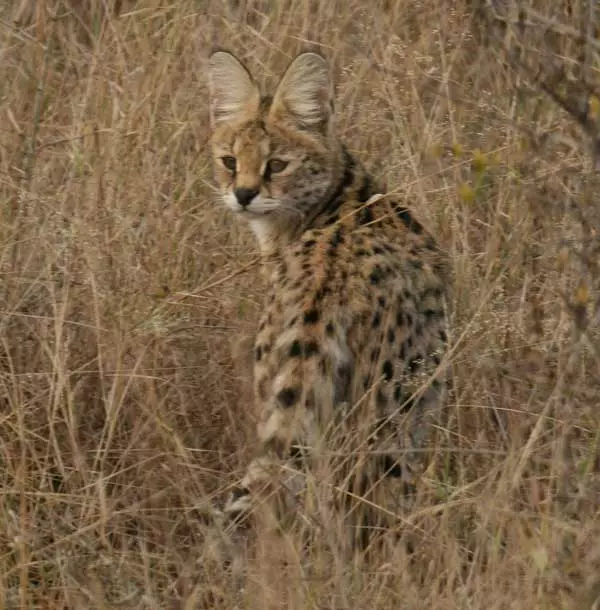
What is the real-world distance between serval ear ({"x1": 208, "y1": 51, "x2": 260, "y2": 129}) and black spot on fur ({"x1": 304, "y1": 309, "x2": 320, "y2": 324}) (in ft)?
3.71

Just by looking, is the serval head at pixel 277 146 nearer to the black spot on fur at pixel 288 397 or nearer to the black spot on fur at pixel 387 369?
the black spot on fur at pixel 387 369

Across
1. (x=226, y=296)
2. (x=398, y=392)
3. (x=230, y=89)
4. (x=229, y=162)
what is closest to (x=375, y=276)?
(x=398, y=392)

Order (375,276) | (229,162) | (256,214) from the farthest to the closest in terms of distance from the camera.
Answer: (229,162), (256,214), (375,276)

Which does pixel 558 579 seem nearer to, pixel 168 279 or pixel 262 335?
pixel 262 335

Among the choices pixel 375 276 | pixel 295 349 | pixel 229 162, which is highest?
pixel 229 162

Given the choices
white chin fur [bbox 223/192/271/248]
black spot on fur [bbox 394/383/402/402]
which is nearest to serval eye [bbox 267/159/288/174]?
white chin fur [bbox 223/192/271/248]

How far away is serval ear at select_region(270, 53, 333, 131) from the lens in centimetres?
497

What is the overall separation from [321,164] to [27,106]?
126 centimetres

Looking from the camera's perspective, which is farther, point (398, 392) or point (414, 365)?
point (414, 365)

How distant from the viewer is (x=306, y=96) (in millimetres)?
5012

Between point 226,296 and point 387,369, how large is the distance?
888 millimetres

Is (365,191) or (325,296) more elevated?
(365,191)

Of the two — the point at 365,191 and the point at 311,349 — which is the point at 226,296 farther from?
the point at 311,349

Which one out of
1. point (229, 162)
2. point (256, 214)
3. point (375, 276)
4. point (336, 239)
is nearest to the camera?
point (375, 276)
